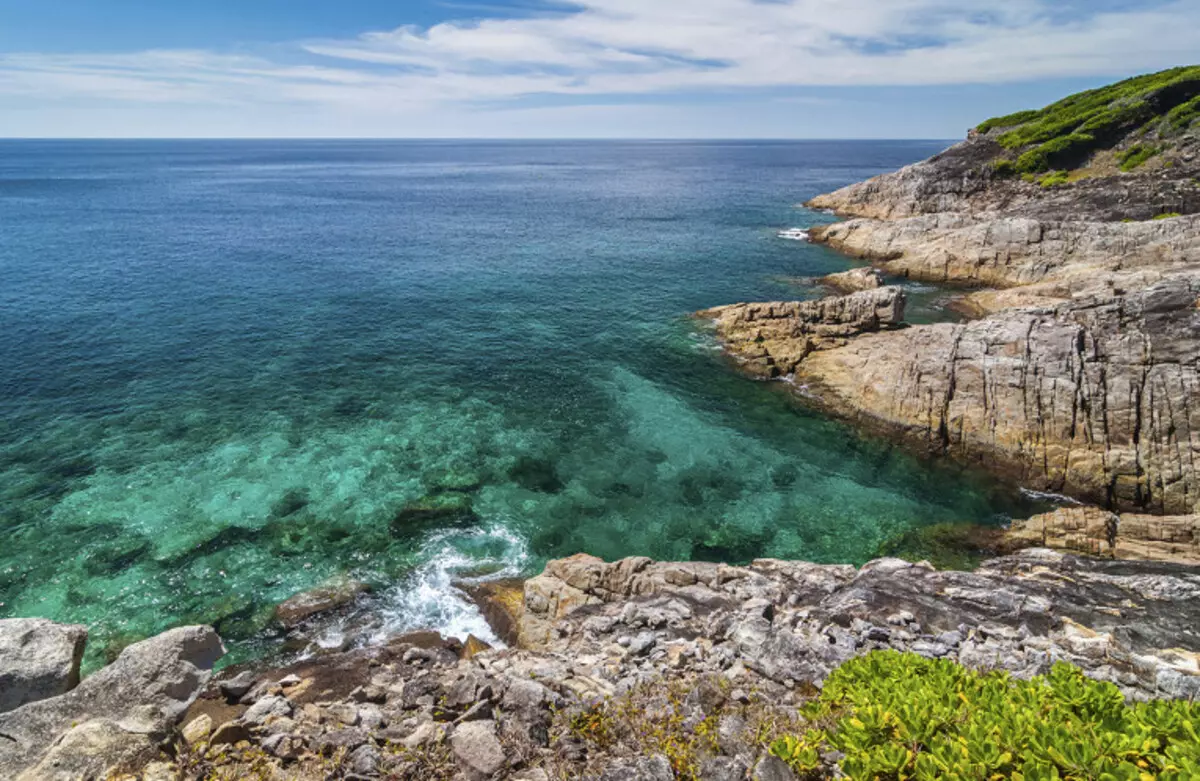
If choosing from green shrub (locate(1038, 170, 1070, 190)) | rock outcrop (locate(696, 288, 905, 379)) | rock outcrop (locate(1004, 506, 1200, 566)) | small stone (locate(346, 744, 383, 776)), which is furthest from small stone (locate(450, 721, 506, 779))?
green shrub (locate(1038, 170, 1070, 190))

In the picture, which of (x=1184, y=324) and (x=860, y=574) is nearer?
(x=860, y=574)

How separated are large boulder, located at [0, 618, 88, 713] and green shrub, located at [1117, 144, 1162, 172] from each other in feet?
336

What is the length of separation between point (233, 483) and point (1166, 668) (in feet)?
119

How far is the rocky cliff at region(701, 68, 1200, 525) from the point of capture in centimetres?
2983

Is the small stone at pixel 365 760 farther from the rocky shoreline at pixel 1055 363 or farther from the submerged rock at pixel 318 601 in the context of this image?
the rocky shoreline at pixel 1055 363

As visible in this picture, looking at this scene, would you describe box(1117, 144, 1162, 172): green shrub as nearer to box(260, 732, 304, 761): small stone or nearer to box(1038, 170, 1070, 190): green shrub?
box(1038, 170, 1070, 190): green shrub

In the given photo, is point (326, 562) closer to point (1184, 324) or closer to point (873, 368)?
point (873, 368)

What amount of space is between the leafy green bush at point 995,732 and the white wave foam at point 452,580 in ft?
50.3

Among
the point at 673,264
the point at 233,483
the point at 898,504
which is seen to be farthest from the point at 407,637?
the point at 673,264

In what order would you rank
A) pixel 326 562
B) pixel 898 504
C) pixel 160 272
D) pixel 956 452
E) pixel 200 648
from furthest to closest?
1. pixel 160 272
2. pixel 956 452
3. pixel 898 504
4. pixel 326 562
5. pixel 200 648

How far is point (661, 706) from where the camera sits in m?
12.9

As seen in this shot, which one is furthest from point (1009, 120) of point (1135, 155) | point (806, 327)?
point (806, 327)

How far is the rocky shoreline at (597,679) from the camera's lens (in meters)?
11.2

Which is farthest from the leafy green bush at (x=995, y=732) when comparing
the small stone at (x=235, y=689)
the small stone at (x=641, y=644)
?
the small stone at (x=235, y=689)
